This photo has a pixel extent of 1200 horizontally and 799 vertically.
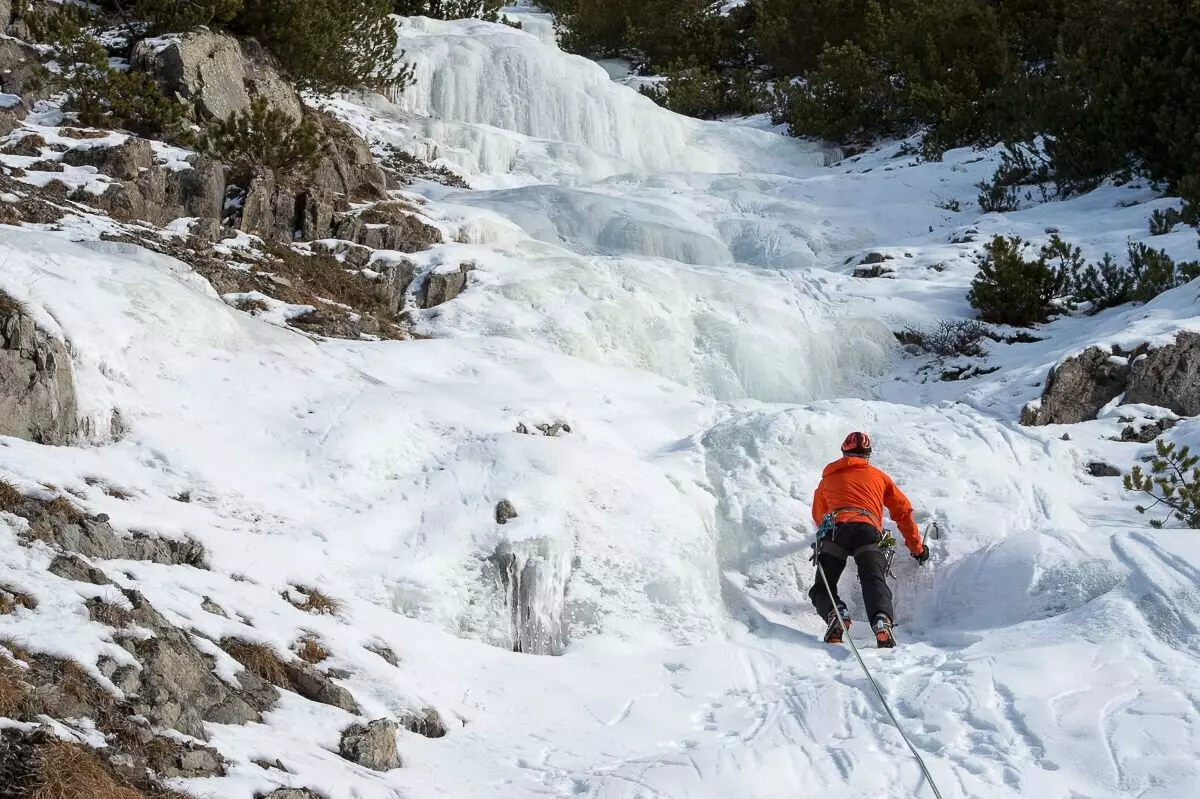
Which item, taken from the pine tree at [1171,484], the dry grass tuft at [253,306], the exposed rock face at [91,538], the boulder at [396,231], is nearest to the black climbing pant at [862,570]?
the pine tree at [1171,484]

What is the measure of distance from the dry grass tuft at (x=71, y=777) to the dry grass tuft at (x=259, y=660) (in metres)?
1.31

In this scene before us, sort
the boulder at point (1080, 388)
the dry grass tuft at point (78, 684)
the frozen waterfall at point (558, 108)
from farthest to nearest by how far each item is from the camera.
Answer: the frozen waterfall at point (558, 108) < the boulder at point (1080, 388) < the dry grass tuft at point (78, 684)

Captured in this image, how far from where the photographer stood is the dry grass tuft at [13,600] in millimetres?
3969

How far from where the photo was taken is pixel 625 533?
6.77 m

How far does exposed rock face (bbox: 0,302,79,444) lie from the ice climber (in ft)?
14.0

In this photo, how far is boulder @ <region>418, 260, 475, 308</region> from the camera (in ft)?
34.9

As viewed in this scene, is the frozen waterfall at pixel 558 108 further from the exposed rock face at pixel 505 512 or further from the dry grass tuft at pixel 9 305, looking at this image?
the dry grass tuft at pixel 9 305

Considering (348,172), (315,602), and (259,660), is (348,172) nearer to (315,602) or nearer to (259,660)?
(315,602)

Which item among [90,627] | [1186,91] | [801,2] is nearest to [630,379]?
[90,627]

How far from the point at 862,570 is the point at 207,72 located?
9.58 metres

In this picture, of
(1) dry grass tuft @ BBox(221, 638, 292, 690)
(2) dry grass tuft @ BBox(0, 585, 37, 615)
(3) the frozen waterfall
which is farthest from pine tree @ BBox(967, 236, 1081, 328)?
(2) dry grass tuft @ BBox(0, 585, 37, 615)

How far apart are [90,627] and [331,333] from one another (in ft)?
16.9

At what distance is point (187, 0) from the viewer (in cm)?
1280

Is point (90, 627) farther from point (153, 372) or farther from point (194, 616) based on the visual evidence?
point (153, 372)
